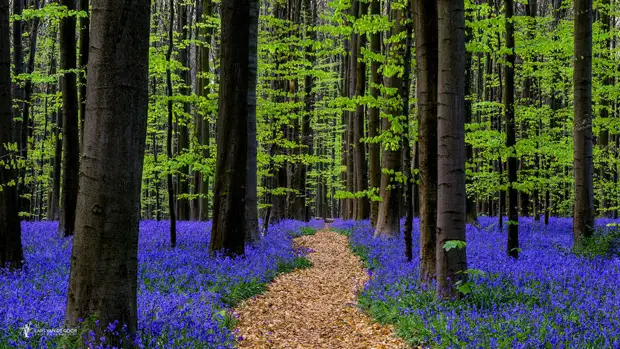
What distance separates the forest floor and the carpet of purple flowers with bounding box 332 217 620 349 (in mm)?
378

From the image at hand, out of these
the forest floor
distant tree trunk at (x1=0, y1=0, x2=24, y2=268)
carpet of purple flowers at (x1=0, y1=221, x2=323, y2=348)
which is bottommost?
the forest floor

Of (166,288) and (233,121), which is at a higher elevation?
(233,121)

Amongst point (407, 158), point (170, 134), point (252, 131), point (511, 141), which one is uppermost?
point (252, 131)

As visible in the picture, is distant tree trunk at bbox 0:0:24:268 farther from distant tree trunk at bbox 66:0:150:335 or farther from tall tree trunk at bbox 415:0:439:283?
tall tree trunk at bbox 415:0:439:283

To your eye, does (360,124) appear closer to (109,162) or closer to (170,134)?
(170,134)

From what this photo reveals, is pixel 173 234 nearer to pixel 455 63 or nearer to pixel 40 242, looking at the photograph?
pixel 40 242

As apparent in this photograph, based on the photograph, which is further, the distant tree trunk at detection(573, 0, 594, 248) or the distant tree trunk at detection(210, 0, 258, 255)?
the distant tree trunk at detection(573, 0, 594, 248)

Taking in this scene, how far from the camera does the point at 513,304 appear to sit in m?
6.86

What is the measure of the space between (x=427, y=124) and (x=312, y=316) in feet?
13.6

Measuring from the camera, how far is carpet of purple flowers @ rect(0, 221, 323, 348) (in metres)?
5.18

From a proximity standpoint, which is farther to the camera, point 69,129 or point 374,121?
point 374,121

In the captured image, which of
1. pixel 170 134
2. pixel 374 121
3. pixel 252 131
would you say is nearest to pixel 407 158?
pixel 252 131

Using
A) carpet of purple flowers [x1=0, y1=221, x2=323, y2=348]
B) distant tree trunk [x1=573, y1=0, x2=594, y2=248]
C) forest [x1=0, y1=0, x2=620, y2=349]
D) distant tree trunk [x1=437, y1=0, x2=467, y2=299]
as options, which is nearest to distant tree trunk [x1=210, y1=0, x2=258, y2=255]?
forest [x1=0, y1=0, x2=620, y2=349]

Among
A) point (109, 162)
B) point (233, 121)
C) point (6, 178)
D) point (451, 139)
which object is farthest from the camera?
point (233, 121)
